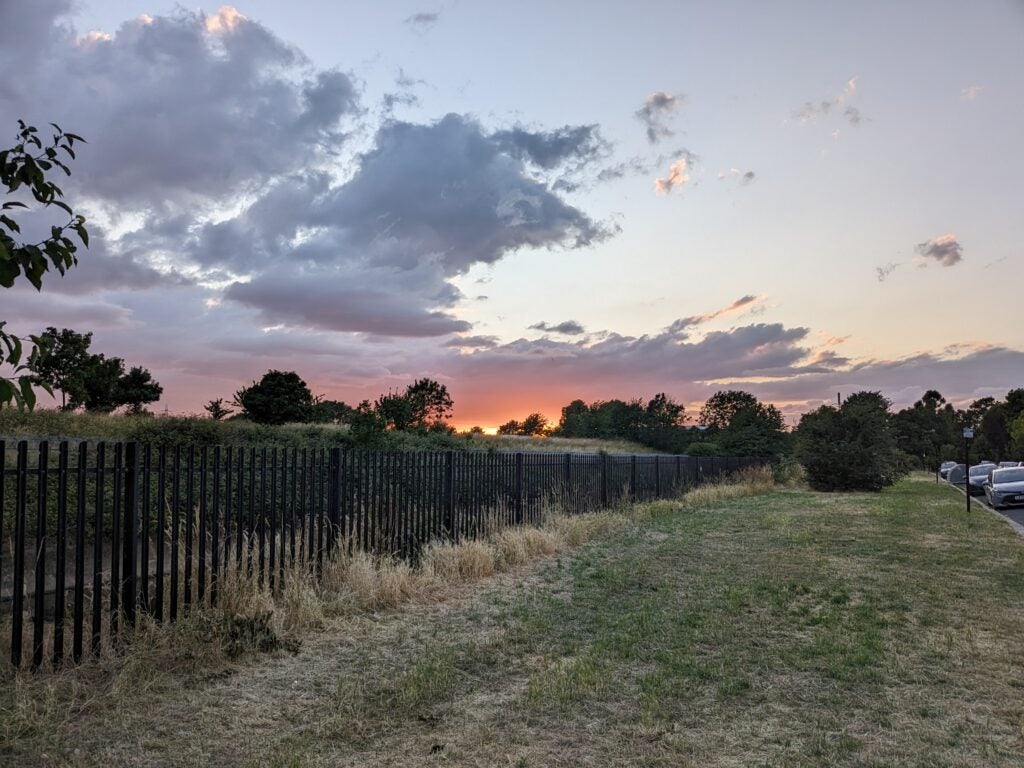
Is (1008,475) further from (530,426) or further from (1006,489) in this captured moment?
(530,426)

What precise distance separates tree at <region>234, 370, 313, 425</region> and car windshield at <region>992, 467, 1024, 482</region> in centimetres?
4241

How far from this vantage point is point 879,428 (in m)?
34.3

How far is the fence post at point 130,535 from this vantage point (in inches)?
246

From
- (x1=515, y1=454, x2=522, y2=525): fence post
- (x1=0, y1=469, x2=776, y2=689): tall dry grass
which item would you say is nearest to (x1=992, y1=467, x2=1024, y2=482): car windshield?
(x1=515, y1=454, x2=522, y2=525): fence post

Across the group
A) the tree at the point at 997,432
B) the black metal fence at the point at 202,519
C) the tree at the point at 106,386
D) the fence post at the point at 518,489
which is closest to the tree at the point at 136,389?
the tree at the point at 106,386

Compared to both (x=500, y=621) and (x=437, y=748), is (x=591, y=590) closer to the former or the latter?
(x=500, y=621)

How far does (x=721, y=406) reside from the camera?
102312mm

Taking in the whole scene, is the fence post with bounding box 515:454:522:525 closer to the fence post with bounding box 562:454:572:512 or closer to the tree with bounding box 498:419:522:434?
the fence post with bounding box 562:454:572:512

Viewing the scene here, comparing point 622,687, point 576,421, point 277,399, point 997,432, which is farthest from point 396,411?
point 997,432

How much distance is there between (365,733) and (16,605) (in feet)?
9.44

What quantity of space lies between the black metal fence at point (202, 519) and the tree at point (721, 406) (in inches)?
3405

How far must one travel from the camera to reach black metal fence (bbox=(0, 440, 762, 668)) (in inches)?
224

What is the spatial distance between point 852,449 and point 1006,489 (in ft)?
31.6

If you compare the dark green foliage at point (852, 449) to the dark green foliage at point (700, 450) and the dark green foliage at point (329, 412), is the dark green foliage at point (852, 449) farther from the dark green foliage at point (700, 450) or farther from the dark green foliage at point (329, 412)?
the dark green foliage at point (329, 412)
